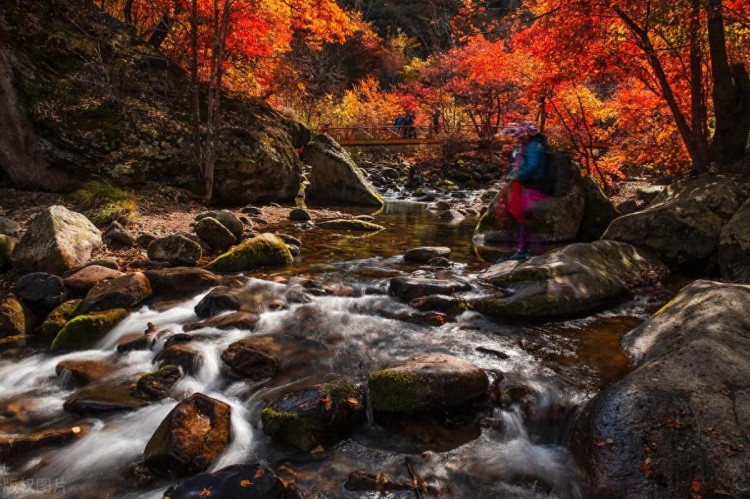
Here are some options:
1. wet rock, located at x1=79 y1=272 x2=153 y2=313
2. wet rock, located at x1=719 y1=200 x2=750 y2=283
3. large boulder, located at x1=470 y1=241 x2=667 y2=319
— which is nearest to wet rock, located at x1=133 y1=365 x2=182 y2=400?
wet rock, located at x1=79 y1=272 x2=153 y2=313

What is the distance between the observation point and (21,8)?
415 inches

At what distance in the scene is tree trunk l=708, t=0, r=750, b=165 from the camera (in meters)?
9.09

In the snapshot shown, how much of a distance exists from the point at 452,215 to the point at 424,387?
11790 mm

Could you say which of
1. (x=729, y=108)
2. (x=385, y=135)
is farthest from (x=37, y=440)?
(x=385, y=135)

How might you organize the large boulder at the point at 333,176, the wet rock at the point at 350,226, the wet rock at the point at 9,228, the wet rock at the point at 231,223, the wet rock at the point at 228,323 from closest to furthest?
the wet rock at the point at 228,323
the wet rock at the point at 9,228
the wet rock at the point at 231,223
the wet rock at the point at 350,226
the large boulder at the point at 333,176

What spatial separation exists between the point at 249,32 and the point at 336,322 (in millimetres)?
9566

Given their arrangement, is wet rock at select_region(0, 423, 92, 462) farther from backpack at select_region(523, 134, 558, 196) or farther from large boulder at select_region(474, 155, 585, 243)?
large boulder at select_region(474, 155, 585, 243)

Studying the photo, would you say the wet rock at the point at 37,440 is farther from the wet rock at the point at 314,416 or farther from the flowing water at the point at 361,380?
the wet rock at the point at 314,416

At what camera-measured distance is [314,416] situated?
12.1 feet

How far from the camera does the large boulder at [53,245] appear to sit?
6.51 m

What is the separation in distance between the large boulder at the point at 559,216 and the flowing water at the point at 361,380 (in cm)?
399

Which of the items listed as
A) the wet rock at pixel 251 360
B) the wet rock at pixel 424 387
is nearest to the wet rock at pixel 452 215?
the wet rock at pixel 251 360

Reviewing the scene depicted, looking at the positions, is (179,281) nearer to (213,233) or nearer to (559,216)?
(213,233)

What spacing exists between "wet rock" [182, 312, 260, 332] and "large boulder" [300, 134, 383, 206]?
11.8m
